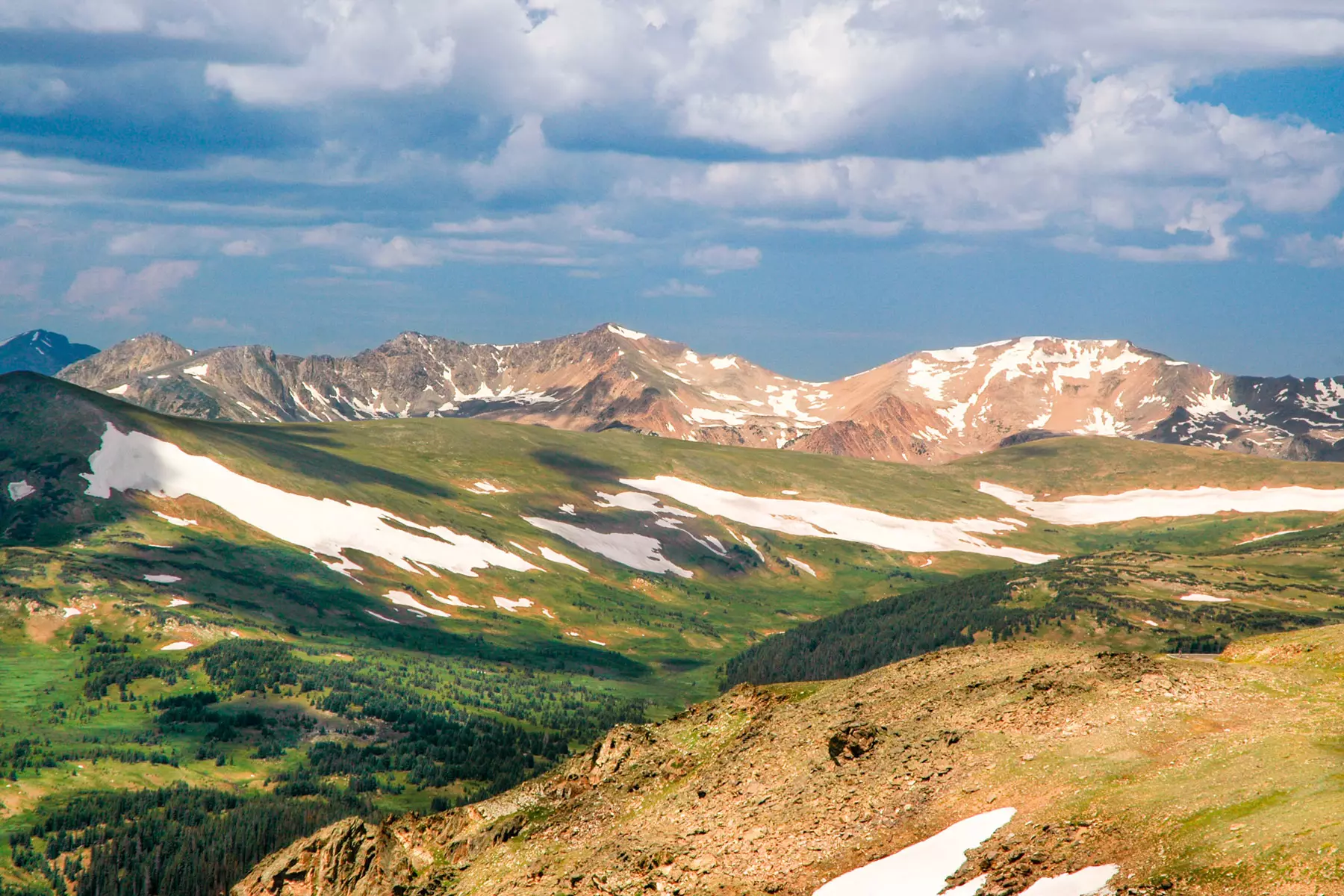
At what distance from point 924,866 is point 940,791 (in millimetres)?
5181

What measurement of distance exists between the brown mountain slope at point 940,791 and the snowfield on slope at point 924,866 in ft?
2.07

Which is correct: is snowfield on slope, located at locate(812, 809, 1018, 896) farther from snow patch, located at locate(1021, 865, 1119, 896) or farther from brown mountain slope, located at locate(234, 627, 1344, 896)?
snow patch, located at locate(1021, 865, 1119, 896)

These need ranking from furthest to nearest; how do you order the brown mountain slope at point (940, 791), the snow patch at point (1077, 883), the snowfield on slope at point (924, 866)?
the snowfield on slope at point (924, 866) < the brown mountain slope at point (940, 791) < the snow patch at point (1077, 883)

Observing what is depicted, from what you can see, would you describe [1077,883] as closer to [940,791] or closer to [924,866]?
[924,866]

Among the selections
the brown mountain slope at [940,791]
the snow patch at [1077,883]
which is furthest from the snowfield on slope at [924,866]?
the snow patch at [1077,883]

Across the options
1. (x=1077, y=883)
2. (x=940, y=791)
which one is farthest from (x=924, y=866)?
(x=1077, y=883)

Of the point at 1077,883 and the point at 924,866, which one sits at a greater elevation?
the point at 1077,883

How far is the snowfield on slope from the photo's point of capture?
136 feet

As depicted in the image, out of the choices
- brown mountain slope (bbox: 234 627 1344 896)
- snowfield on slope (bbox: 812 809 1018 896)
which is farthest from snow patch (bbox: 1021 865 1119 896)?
snowfield on slope (bbox: 812 809 1018 896)

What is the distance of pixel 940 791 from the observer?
154 feet

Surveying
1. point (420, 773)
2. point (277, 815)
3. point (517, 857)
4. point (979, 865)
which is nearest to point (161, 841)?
point (277, 815)

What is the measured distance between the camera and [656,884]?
4744 cm

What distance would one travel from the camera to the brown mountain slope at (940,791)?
3841cm

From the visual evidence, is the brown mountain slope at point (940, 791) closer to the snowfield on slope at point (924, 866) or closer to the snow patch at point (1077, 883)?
the snow patch at point (1077, 883)
